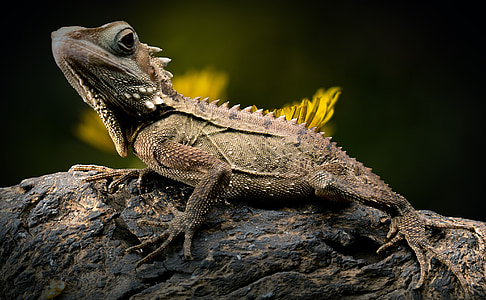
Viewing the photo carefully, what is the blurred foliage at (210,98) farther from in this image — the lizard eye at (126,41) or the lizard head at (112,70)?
the lizard eye at (126,41)

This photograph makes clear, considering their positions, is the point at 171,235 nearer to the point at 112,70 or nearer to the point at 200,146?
the point at 200,146

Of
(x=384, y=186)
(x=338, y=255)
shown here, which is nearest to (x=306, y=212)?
A: (x=338, y=255)

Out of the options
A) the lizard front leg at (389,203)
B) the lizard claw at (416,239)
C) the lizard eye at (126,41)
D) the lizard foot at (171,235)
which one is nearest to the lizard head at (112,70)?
the lizard eye at (126,41)

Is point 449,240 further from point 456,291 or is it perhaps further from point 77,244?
point 77,244

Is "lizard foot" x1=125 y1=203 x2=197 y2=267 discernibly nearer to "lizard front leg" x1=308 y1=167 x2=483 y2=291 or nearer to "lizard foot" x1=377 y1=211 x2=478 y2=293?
"lizard front leg" x1=308 y1=167 x2=483 y2=291

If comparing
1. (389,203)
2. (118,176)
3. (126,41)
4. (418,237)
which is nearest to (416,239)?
(418,237)
